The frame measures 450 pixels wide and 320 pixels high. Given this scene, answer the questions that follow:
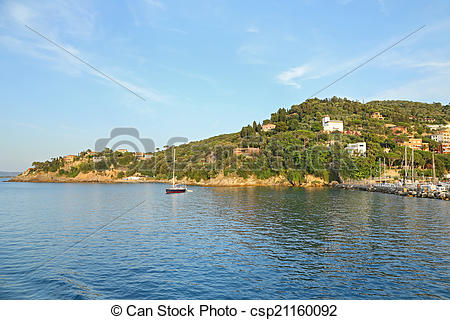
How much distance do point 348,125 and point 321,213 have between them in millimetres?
144955

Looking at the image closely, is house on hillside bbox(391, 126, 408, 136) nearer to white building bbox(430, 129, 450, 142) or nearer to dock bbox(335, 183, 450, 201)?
white building bbox(430, 129, 450, 142)

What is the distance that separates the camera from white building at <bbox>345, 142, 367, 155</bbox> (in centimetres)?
13051

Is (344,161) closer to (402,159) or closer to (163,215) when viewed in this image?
(402,159)

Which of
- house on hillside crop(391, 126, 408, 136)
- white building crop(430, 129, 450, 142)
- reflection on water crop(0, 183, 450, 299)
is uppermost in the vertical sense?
house on hillside crop(391, 126, 408, 136)

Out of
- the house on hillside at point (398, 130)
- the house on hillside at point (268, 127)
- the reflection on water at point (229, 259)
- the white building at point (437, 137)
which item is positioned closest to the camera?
the reflection on water at point (229, 259)

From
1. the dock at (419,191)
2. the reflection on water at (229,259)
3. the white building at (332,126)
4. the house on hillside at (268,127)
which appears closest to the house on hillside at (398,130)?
the white building at (332,126)

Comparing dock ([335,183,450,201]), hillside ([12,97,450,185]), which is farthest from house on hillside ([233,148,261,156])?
dock ([335,183,450,201])

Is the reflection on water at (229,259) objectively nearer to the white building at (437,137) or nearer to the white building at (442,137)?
the white building at (442,137)

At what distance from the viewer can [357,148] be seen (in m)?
134

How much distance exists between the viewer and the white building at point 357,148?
131 metres

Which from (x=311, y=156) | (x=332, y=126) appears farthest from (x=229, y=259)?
(x=332, y=126)

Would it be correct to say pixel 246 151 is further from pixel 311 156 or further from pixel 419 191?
pixel 419 191
